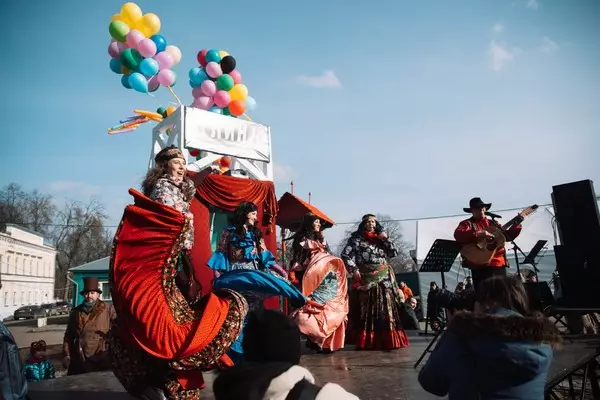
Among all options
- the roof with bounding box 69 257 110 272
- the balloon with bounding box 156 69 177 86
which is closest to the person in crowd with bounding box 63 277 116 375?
the balloon with bounding box 156 69 177 86

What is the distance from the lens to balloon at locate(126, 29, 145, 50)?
826 centimetres

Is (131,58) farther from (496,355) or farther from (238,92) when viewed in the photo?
(496,355)

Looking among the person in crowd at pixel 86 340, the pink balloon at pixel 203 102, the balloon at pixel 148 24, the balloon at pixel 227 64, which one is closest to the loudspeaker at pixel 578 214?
the person in crowd at pixel 86 340

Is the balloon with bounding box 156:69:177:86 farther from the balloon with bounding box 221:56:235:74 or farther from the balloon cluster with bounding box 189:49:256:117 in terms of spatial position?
the balloon with bounding box 221:56:235:74

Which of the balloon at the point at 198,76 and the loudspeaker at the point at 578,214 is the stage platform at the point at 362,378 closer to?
the loudspeaker at the point at 578,214

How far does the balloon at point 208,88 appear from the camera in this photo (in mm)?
9078

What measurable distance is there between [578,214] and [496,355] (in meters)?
5.31

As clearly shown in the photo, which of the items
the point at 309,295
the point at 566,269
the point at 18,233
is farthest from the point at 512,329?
the point at 18,233

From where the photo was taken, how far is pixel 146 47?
834cm

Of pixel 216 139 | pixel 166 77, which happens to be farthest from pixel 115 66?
pixel 216 139

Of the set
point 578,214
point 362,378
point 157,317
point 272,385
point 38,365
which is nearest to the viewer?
point 272,385

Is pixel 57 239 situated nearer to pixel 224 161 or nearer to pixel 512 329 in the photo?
pixel 224 161

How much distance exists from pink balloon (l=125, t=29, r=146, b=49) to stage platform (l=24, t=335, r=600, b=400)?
6.31 meters

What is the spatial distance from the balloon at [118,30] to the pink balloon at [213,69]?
1654 mm
